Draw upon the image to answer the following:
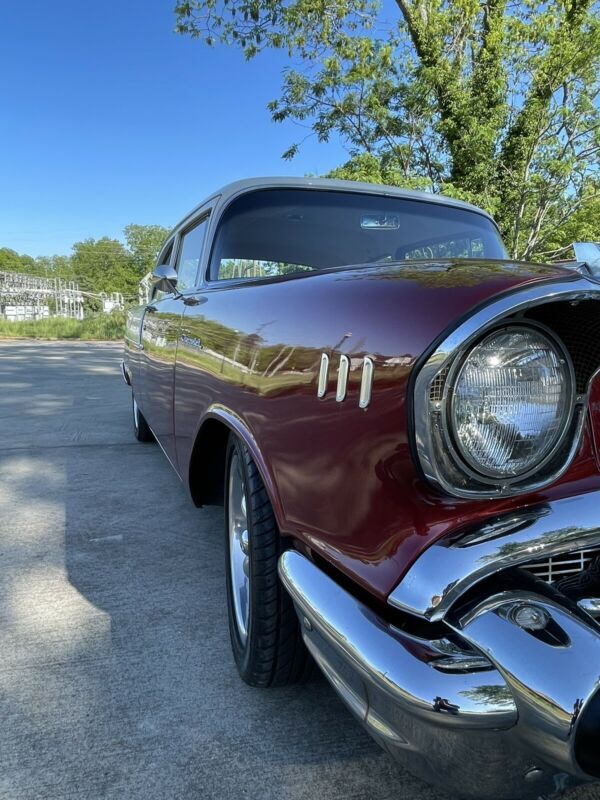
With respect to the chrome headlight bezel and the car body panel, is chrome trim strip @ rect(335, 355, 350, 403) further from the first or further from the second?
the chrome headlight bezel

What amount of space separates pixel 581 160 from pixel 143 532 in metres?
9.16

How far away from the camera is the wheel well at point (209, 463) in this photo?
2.18 meters

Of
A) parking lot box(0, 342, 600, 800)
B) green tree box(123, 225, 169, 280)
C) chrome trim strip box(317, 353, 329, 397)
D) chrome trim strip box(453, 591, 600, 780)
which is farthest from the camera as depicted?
green tree box(123, 225, 169, 280)

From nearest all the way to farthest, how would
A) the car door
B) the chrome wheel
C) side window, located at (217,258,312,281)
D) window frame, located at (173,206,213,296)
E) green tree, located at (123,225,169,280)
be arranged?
1. the chrome wheel
2. side window, located at (217,258,312,281)
3. window frame, located at (173,206,213,296)
4. the car door
5. green tree, located at (123,225,169,280)

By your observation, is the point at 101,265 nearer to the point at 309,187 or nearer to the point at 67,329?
the point at 67,329

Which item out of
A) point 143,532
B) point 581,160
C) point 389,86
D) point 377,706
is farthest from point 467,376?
point 389,86

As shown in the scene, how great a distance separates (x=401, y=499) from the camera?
108 cm

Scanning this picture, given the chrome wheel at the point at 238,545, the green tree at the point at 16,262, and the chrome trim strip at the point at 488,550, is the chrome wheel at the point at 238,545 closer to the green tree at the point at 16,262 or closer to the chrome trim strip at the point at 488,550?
the chrome trim strip at the point at 488,550

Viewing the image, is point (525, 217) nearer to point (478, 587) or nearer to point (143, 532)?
point (143, 532)

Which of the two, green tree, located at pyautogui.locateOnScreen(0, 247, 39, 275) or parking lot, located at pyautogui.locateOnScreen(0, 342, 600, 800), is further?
green tree, located at pyautogui.locateOnScreen(0, 247, 39, 275)

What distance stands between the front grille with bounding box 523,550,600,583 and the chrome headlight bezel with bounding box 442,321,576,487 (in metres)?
0.18

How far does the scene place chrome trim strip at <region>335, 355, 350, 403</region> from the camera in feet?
3.91

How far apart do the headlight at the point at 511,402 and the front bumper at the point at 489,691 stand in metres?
0.14

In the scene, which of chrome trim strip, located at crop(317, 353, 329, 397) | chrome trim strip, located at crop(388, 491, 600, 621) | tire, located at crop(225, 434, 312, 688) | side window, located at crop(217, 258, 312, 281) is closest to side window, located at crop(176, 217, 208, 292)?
side window, located at crop(217, 258, 312, 281)
